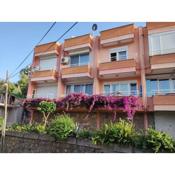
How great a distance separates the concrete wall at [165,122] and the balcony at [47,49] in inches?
328

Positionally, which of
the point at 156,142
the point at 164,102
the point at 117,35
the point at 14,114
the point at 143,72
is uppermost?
the point at 117,35

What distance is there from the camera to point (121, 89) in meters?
10.3

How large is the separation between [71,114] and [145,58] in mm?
5557

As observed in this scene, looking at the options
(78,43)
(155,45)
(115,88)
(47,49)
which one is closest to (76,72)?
(78,43)

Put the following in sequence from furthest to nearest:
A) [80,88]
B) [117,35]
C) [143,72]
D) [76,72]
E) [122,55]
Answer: [80,88]
[76,72]
[122,55]
[117,35]
[143,72]

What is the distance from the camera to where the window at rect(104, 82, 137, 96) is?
9.96 metres

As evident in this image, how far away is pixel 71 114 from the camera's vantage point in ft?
35.4

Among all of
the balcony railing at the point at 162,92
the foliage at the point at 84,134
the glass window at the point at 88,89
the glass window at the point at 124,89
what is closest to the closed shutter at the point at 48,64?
the glass window at the point at 88,89

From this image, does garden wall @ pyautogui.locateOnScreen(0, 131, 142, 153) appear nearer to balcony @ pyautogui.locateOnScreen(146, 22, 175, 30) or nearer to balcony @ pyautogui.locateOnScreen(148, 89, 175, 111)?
balcony @ pyautogui.locateOnScreen(148, 89, 175, 111)

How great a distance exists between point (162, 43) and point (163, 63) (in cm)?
130

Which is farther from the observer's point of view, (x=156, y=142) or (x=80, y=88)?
(x=80, y=88)

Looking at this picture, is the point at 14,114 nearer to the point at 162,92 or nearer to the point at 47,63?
the point at 47,63
